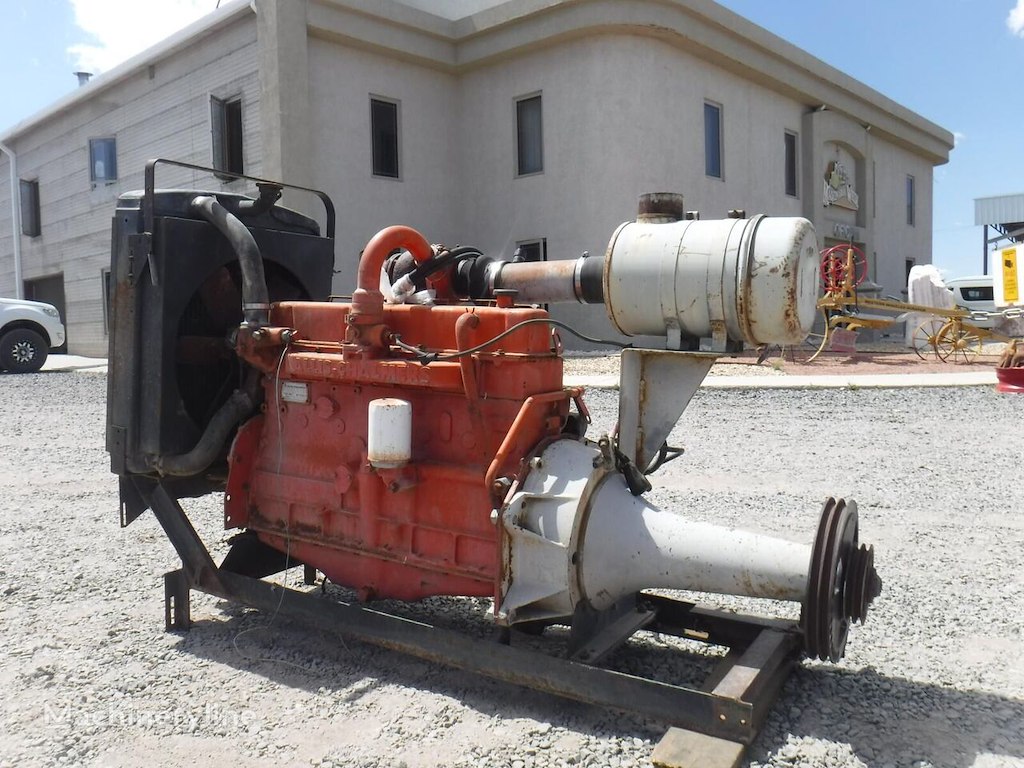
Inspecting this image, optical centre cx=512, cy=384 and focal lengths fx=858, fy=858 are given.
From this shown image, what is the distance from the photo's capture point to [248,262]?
320 cm

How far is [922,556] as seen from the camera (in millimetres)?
4254

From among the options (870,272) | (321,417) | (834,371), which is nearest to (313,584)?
(321,417)

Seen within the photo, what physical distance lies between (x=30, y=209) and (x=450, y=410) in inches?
894

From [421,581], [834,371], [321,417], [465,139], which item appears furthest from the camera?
[465,139]

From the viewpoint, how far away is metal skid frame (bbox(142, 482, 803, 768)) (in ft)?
7.82

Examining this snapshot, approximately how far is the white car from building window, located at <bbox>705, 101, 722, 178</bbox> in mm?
12735

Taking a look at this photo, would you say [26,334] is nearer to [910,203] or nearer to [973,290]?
[973,290]

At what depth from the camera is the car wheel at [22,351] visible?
1523 cm

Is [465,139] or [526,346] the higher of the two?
[465,139]


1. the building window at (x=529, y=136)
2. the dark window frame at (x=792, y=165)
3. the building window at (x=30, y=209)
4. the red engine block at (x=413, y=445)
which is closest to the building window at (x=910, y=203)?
the dark window frame at (x=792, y=165)

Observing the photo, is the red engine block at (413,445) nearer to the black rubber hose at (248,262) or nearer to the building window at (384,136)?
the black rubber hose at (248,262)

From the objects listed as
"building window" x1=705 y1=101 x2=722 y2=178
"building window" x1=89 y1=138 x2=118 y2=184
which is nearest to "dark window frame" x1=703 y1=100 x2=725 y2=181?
"building window" x1=705 y1=101 x2=722 y2=178

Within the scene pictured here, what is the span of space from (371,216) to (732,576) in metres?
13.9

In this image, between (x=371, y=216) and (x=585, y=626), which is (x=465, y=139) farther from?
(x=585, y=626)
